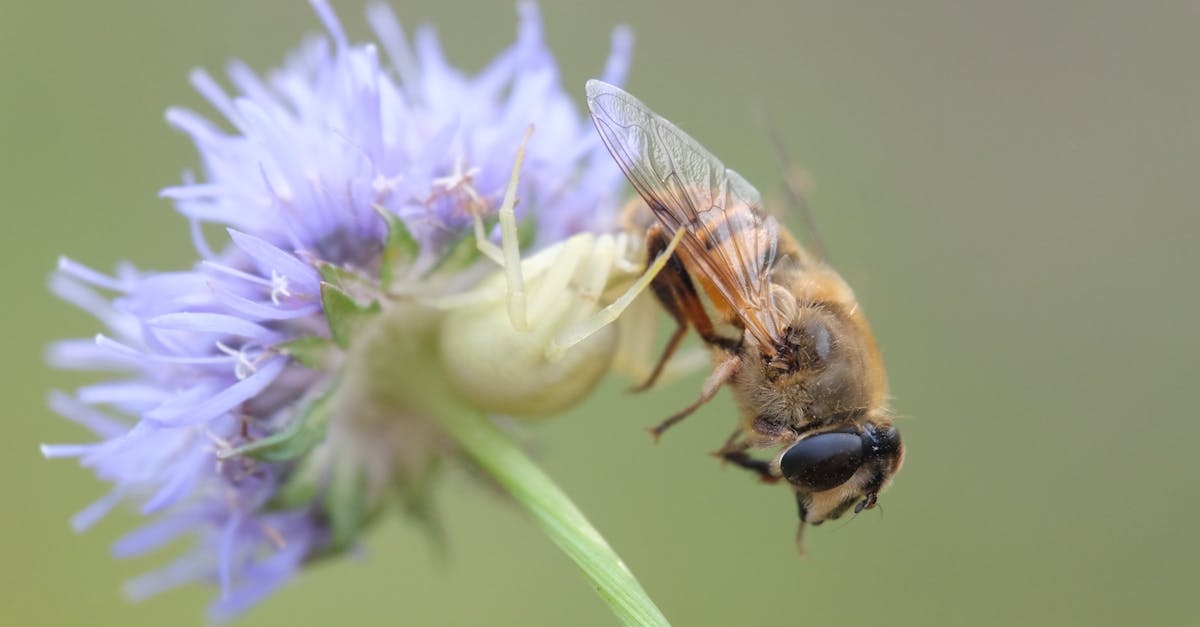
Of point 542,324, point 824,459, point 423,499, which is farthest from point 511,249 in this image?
point 423,499

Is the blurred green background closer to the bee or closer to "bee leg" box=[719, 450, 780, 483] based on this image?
"bee leg" box=[719, 450, 780, 483]

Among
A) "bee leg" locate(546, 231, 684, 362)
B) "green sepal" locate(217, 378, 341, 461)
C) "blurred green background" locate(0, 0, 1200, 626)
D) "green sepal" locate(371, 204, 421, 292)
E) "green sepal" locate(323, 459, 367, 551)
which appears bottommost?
"blurred green background" locate(0, 0, 1200, 626)

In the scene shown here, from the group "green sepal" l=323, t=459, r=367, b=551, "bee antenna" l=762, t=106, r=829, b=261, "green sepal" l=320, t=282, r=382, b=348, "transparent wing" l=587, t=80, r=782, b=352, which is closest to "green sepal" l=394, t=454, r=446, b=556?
"green sepal" l=323, t=459, r=367, b=551

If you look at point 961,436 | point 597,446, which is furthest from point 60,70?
point 961,436

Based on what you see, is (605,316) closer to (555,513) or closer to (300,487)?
(555,513)

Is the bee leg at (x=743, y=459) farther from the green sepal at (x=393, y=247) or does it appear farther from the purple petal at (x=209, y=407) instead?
the purple petal at (x=209, y=407)

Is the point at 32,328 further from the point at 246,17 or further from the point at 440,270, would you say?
the point at 440,270
